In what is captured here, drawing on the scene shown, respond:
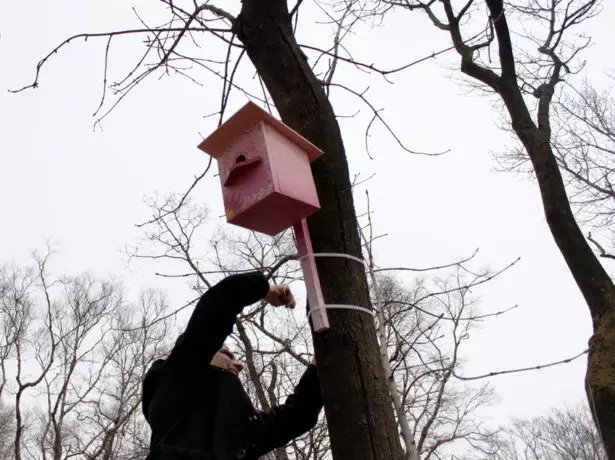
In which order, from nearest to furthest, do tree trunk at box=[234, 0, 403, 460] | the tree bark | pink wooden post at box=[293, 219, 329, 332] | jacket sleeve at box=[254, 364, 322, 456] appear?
tree trunk at box=[234, 0, 403, 460] → pink wooden post at box=[293, 219, 329, 332] → jacket sleeve at box=[254, 364, 322, 456] → the tree bark

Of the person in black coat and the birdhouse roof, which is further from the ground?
the birdhouse roof

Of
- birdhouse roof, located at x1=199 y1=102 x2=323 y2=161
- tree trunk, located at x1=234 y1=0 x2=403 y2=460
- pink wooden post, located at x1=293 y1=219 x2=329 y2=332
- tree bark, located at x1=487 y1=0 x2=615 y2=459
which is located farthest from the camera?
tree bark, located at x1=487 y1=0 x2=615 y2=459

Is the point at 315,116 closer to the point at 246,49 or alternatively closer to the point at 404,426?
the point at 246,49

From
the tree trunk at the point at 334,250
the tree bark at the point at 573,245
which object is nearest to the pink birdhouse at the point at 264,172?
the tree trunk at the point at 334,250

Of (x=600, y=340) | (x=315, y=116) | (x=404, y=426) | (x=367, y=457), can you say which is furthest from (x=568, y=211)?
(x=367, y=457)

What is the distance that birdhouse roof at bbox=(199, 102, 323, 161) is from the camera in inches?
64.6

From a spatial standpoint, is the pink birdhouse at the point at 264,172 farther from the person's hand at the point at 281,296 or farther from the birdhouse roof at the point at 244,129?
the person's hand at the point at 281,296

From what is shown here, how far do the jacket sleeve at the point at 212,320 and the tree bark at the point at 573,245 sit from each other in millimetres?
2181

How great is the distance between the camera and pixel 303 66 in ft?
6.26

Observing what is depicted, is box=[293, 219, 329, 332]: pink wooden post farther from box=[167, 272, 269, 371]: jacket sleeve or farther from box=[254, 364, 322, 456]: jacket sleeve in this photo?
box=[254, 364, 322, 456]: jacket sleeve

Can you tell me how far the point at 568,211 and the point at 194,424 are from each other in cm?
385

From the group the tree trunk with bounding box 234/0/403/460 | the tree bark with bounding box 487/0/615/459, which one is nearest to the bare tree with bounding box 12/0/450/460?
the tree trunk with bounding box 234/0/403/460

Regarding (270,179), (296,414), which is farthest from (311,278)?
(296,414)

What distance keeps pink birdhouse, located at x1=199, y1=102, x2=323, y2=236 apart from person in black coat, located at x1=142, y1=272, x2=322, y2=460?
0.71 ft
